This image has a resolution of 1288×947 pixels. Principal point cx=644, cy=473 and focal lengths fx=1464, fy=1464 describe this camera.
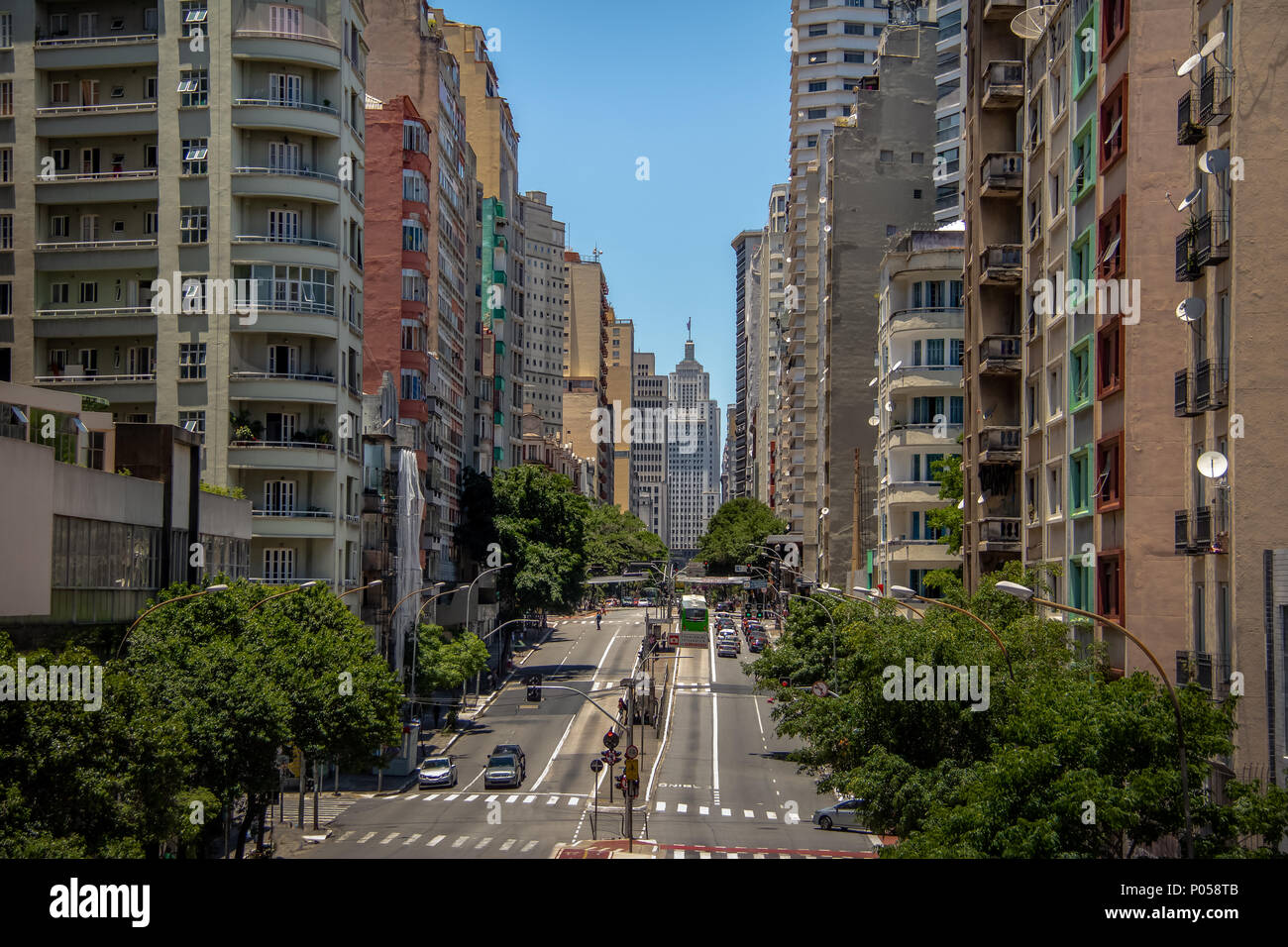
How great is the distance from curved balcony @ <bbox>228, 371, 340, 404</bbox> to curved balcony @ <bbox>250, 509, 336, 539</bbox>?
18.1ft

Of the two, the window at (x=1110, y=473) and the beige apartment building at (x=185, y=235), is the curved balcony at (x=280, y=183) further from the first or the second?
the window at (x=1110, y=473)

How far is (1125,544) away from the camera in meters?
42.8

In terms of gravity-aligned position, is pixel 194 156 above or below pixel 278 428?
above

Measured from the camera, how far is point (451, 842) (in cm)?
5312

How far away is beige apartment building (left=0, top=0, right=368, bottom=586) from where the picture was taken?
70.8 metres

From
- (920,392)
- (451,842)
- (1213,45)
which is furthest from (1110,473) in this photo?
(920,392)

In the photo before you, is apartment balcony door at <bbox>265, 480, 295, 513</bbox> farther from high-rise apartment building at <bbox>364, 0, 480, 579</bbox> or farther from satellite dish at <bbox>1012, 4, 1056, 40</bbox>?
satellite dish at <bbox>1012, 4, 1056, 40</bbox>

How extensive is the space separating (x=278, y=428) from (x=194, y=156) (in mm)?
13768

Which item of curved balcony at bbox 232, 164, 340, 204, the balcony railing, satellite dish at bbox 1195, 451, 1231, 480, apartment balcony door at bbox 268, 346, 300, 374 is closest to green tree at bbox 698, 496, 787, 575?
apartment balcony door at bbox 268, 346, 300, 374

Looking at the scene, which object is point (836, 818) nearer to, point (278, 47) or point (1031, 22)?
point (1031, 22)

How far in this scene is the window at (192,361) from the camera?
70.6m

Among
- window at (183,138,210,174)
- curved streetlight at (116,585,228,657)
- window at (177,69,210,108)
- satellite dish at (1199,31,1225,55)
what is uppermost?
window at (177,69,210,108)
